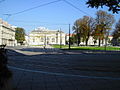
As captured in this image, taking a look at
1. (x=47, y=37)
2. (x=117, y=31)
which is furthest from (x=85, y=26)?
(x=47, y=37)

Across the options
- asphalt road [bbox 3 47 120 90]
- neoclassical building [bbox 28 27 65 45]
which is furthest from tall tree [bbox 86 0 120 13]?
neoclassical building [bbox 28 27 65 45]

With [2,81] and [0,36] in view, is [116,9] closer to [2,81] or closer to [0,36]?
[2,81]

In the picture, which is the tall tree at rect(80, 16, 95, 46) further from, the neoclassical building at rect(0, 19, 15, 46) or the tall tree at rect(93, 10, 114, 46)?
the neoclassical building at rect(0, 19, 15, 46)

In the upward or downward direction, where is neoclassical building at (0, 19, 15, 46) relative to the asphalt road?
upward

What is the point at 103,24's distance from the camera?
2336 inches

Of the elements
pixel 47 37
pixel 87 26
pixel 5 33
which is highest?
pixel 87 26

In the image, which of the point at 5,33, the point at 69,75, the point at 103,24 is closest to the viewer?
the point at 69,75

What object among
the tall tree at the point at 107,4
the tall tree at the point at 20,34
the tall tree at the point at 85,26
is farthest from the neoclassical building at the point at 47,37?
the tall tree at the point at 107,4

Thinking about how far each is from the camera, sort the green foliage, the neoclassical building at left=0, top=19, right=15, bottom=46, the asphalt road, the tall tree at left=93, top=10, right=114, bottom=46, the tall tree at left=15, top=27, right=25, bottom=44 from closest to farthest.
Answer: the asphalt road
the tall tree at left=93, top=10, right=114, bottom=46
the green foliage
the neoclassical building at left=0, top=19, right=15, bottom=46
the tall tree at left=15, top=27, right=25, bottom=44

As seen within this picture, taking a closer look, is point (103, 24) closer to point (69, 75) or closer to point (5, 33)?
point (69, 75)

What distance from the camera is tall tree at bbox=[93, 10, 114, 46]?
59.1m

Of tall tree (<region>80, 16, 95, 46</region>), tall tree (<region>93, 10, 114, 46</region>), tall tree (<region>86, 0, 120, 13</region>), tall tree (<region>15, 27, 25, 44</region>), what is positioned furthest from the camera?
tall tree (<region>15, 27, 25, 44</region>)

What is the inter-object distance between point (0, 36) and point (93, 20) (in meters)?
45.1

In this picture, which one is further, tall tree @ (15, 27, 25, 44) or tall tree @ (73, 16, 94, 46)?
tall tree @ (15, 27, 25, 44)
